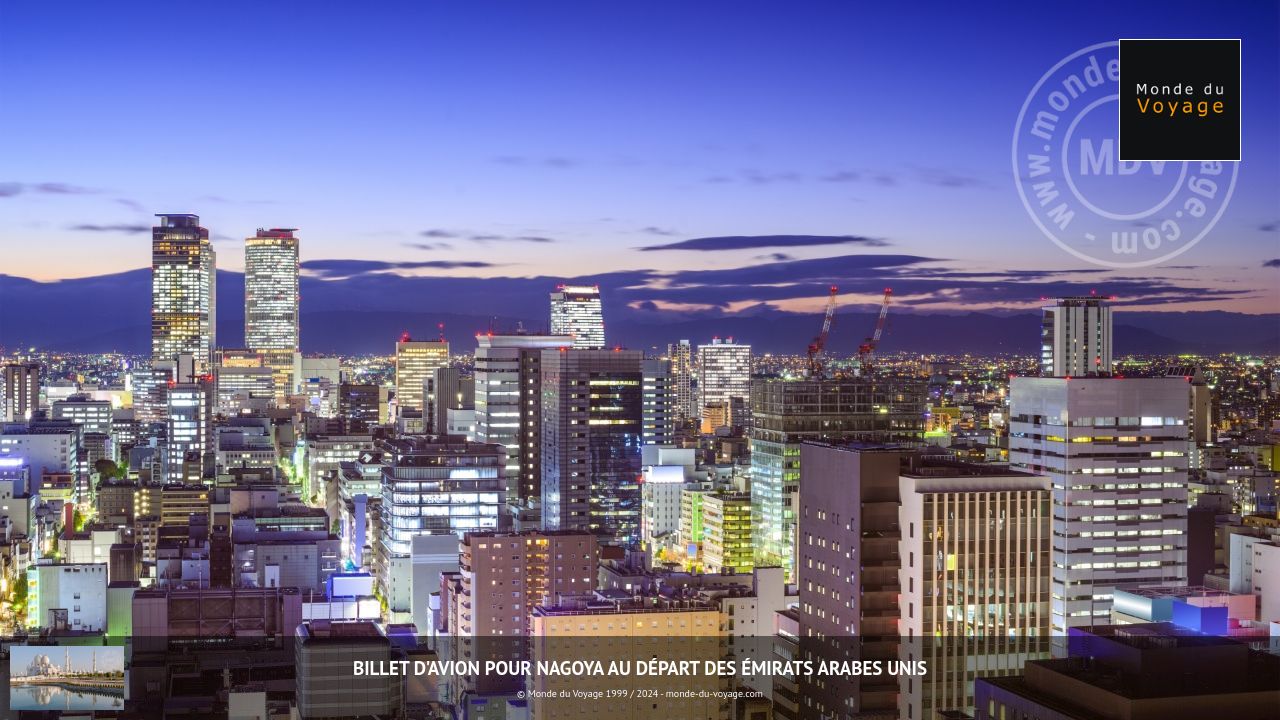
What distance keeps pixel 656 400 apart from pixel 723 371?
43097 mm

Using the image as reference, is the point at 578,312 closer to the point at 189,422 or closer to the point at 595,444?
the point at 189,422

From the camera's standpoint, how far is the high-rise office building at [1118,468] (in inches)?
1166

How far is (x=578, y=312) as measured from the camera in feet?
309

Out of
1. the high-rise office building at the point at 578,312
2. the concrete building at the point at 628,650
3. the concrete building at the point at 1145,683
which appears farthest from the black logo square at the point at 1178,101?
the high-rise office building at the point at 578,312

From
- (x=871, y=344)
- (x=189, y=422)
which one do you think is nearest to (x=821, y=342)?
(x=871, y=344)

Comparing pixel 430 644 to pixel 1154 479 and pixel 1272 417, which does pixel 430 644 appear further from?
pixel 1272 417

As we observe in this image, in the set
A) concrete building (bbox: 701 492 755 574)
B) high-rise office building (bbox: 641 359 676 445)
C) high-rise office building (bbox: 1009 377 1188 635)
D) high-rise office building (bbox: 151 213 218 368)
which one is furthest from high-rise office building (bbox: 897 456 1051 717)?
high-rise office building (bbox: 151 213 218 368)

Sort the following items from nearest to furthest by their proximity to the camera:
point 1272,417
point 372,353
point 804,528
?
1. point 804,528
2. point 1272,417
3. point 372,353

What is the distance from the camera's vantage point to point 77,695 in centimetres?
3095

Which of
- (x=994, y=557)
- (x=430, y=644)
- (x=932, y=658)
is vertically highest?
(x=994, y=557)

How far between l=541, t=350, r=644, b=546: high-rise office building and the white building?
15420 mm

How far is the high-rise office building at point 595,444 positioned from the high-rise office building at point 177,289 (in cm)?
7349


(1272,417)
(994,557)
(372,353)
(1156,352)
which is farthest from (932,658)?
(372,353)

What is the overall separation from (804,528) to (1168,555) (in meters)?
8.43
